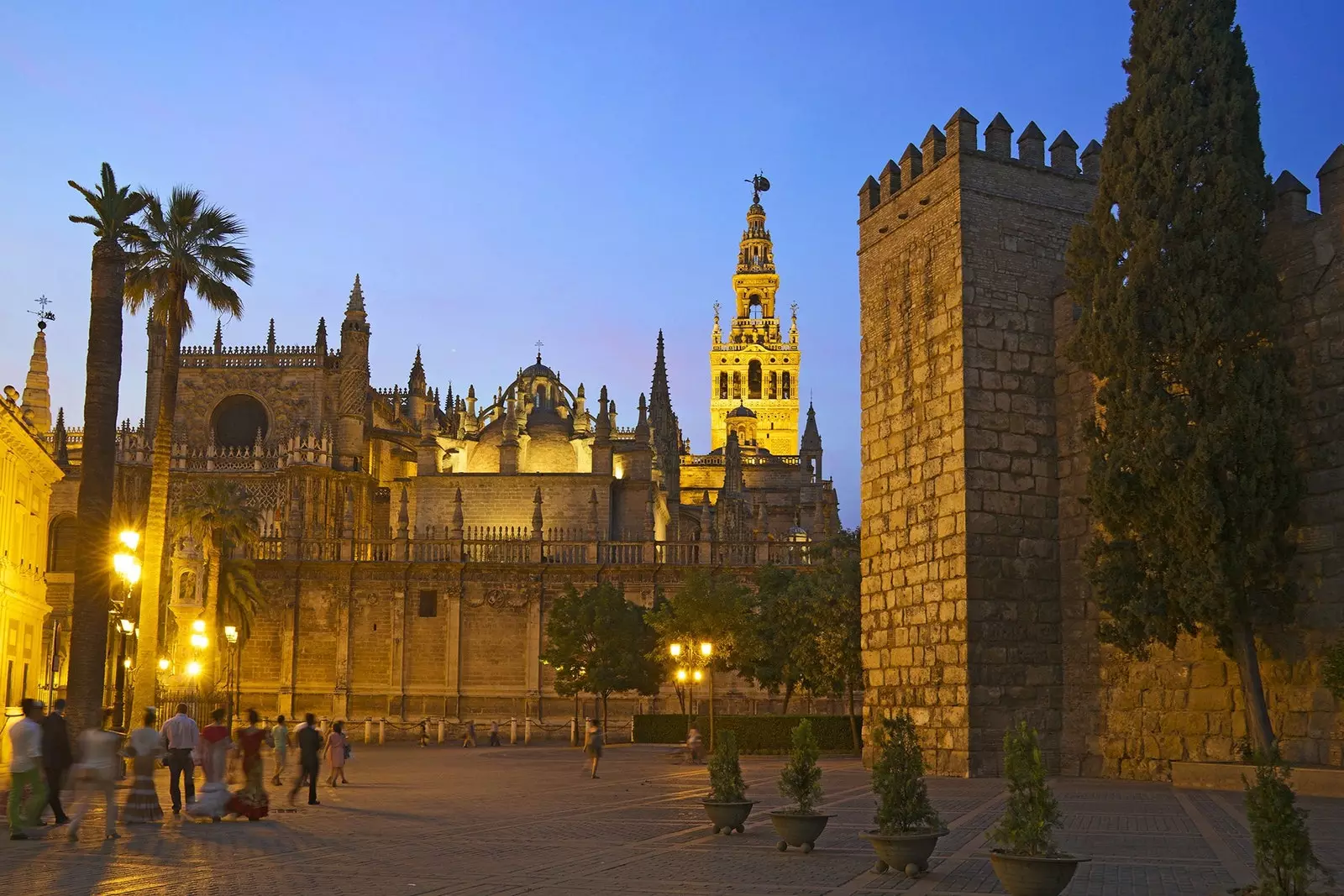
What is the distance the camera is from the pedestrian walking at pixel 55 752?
1294 centimetres

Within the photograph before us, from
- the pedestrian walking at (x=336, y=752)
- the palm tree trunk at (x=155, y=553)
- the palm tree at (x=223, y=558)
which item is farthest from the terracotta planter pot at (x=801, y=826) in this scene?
the palm tree at (x=223, y=558)

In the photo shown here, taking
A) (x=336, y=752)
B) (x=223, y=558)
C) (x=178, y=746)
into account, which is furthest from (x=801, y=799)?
(x=223, y=558)

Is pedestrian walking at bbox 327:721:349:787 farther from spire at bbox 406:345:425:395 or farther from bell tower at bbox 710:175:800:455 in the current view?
bell tower at bbox 710:175:800:455

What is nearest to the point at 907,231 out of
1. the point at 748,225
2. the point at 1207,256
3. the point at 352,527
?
the point at 1207,256

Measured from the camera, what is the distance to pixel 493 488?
57.1 m

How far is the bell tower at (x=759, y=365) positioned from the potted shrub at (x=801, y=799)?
10961 centimetres

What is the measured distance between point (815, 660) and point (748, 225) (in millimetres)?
100344

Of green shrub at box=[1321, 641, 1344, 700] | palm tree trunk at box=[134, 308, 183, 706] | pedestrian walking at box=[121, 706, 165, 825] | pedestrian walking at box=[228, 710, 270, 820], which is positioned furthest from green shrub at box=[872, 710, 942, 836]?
palm tree trunk at box=[134, 308, 183, 706]

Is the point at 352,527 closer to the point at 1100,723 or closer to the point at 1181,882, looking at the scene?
the point at 1100,723

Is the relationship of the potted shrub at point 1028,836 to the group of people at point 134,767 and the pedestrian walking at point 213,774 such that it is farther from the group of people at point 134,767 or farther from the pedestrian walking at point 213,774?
the pedestrian walking at point 213,774

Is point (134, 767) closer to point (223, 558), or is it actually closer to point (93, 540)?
point (93, 540)

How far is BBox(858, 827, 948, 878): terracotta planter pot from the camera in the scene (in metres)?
8.95

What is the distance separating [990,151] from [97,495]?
13718 millimetres

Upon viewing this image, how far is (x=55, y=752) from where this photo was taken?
13102 mm
